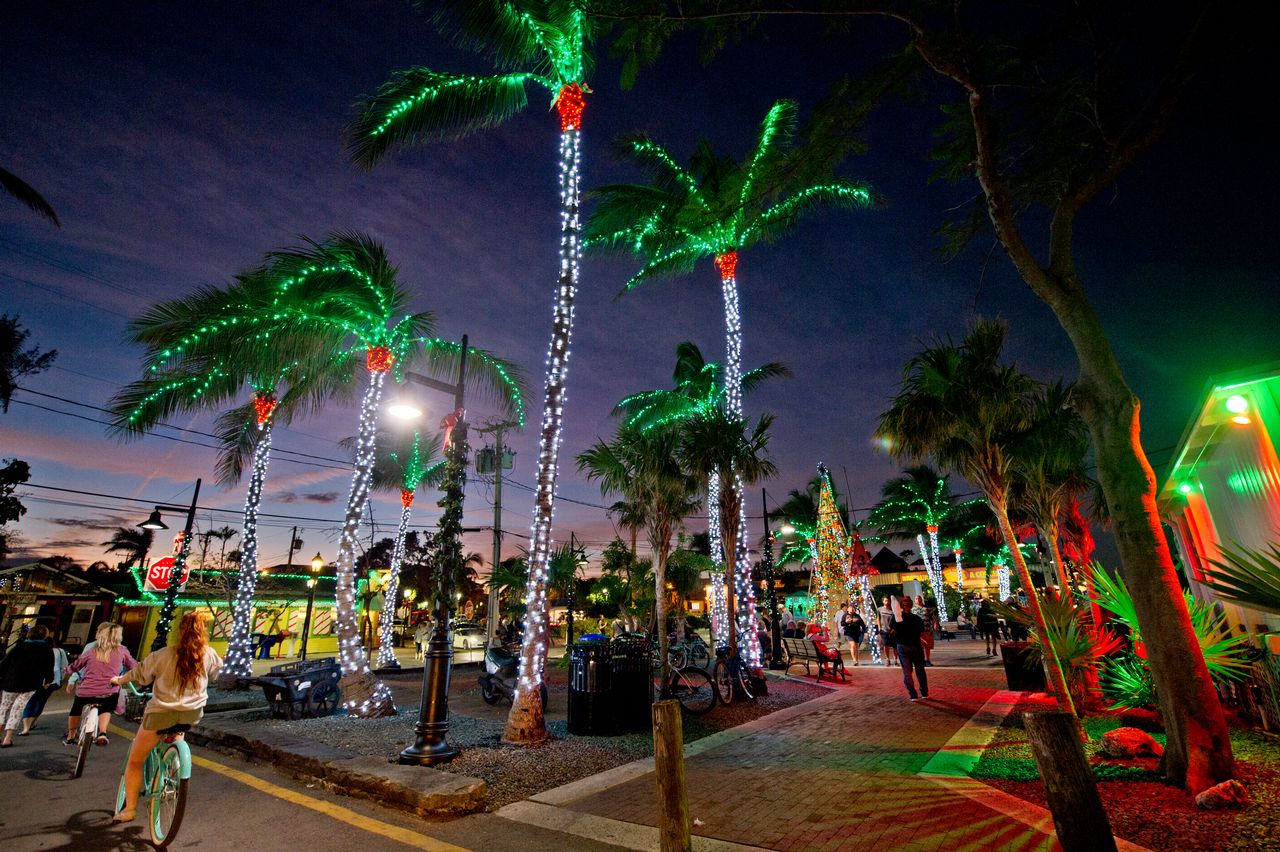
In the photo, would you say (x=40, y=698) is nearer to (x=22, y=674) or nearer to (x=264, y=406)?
(x=22, y=674)

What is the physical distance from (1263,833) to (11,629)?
37056 millimetres

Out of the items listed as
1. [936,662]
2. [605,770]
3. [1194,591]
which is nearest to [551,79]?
[605,770]

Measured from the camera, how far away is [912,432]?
1057 centimetres

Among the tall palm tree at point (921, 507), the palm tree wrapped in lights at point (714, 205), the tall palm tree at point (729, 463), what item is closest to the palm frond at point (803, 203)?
the palm tree wrapped in lights at point (714, 205)

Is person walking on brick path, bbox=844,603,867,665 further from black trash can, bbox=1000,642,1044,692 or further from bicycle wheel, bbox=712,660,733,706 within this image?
bicycle wheel, bbox=712,660,733,706

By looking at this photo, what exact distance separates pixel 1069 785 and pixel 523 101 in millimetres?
11870

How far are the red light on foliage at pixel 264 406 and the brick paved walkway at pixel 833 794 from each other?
548 inches

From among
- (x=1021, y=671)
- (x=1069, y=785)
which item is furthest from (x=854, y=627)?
(x=1069, y=785)

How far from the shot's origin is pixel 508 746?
745 centimetres

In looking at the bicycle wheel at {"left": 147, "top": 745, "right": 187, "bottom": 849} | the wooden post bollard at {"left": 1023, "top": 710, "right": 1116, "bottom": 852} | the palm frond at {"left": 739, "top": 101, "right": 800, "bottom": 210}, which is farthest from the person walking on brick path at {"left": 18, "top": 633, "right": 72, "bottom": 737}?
the palm frond at {"left": 739, "top": 101, "right": 800, "bottom": 210}

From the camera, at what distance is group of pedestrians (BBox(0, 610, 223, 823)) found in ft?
16.1

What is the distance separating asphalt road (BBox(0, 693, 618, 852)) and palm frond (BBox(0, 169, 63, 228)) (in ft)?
36.4

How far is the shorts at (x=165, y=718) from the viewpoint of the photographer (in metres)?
4.84

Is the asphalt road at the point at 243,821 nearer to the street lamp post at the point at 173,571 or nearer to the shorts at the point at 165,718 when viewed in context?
the shorts at the point at 165,718
